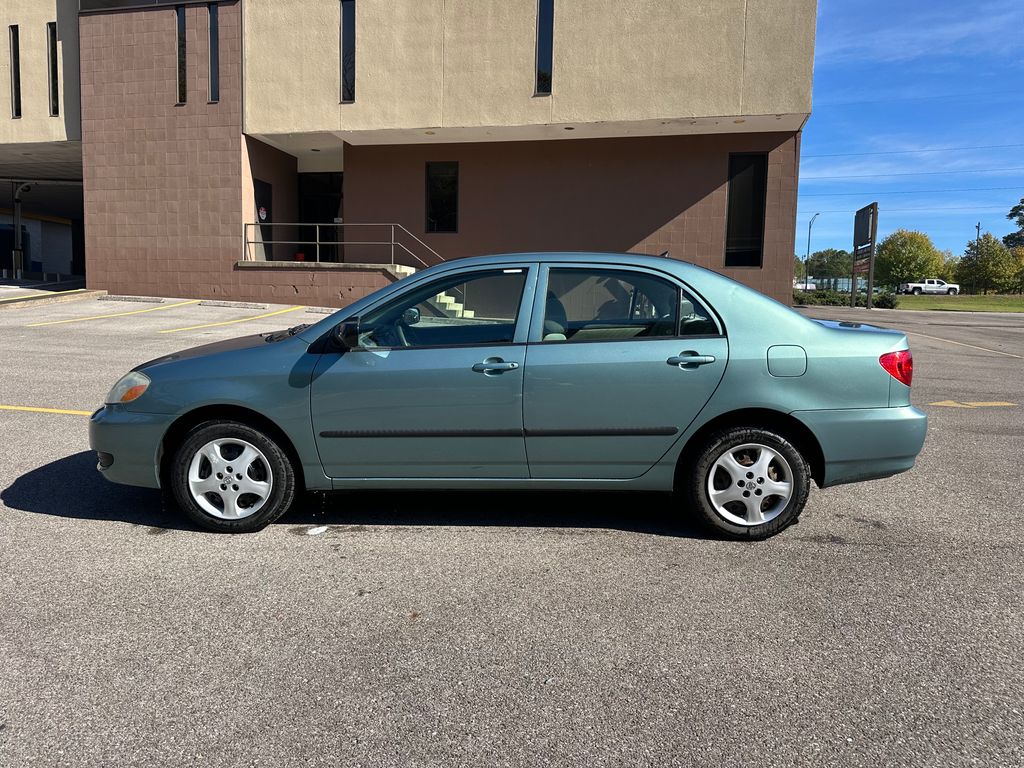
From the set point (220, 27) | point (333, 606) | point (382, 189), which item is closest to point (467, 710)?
point (333, 606)

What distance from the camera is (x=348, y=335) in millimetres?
4039

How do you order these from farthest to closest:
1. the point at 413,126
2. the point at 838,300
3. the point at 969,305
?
the point at 969,305 < the point at 838,300 < the point at 413,126

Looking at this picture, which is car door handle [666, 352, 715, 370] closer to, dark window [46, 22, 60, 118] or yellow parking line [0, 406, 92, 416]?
yellow parking line [0, 406, 92, 416]

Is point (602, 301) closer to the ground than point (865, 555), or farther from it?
farther from it

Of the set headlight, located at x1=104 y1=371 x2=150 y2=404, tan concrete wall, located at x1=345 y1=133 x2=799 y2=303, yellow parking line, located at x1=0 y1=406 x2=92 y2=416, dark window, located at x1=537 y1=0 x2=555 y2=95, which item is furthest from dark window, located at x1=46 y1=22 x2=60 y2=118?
headlight, located at x1=104 y1=371 x2=150 y2=404

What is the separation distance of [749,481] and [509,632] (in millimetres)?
1729

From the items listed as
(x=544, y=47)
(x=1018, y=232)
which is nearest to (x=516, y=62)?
(x=544, y=47)

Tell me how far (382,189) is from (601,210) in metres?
6.12

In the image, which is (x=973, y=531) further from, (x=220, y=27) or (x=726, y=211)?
(x=220, y=27)

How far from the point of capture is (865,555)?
3.98m

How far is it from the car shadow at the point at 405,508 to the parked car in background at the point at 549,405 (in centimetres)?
32

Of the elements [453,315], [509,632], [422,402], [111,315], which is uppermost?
[453,315]

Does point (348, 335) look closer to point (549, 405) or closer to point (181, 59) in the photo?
point (549, 405)

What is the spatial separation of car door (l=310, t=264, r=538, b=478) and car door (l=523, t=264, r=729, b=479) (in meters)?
0.11
